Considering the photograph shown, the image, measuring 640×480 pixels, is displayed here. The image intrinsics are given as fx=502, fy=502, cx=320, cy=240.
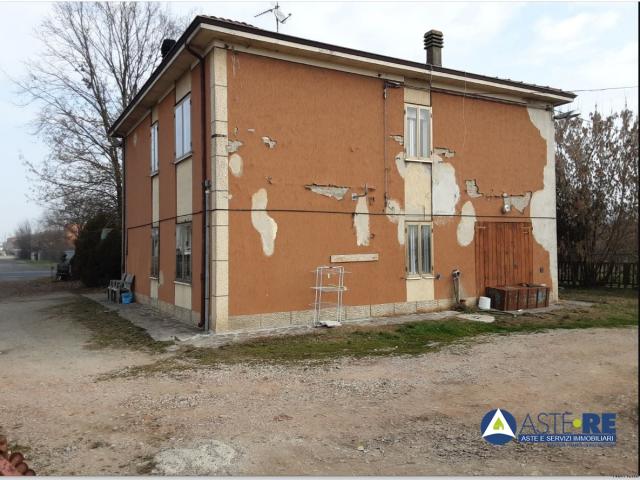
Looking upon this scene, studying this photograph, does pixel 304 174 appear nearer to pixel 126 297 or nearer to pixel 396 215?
pixel 396 215

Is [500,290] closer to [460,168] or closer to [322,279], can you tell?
[460,168]

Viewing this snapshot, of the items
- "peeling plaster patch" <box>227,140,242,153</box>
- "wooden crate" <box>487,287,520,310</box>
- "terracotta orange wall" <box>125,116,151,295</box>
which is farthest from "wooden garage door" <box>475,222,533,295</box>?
"terracotta orange wall" <box>125,116,151,295</box>

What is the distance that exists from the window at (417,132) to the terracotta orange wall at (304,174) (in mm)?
372

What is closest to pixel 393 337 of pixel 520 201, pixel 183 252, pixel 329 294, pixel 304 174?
pixel 329 294

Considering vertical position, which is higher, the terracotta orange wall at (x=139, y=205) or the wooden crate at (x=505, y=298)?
the terracotta orange wall at (x=139, y=205)

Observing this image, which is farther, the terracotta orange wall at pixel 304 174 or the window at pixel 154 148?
the window at pixel 154 148

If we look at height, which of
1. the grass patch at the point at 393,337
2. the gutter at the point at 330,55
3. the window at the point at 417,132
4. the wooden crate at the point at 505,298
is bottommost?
the grass patch at the point at 393,337

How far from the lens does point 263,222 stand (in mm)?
10000

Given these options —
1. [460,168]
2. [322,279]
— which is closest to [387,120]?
[460,168]

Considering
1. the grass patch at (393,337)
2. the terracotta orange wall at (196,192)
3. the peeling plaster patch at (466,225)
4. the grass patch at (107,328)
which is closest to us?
the grass patch at (393,337)

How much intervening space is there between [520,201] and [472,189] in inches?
68.0

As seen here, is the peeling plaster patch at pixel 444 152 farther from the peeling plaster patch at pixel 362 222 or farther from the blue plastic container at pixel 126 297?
the blue plastic container at pixel 126 297

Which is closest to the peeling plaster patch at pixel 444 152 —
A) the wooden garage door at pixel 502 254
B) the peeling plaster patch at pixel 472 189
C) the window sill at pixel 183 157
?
the peeling plaster patch at pixel 472 189

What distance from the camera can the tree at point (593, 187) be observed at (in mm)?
16000
